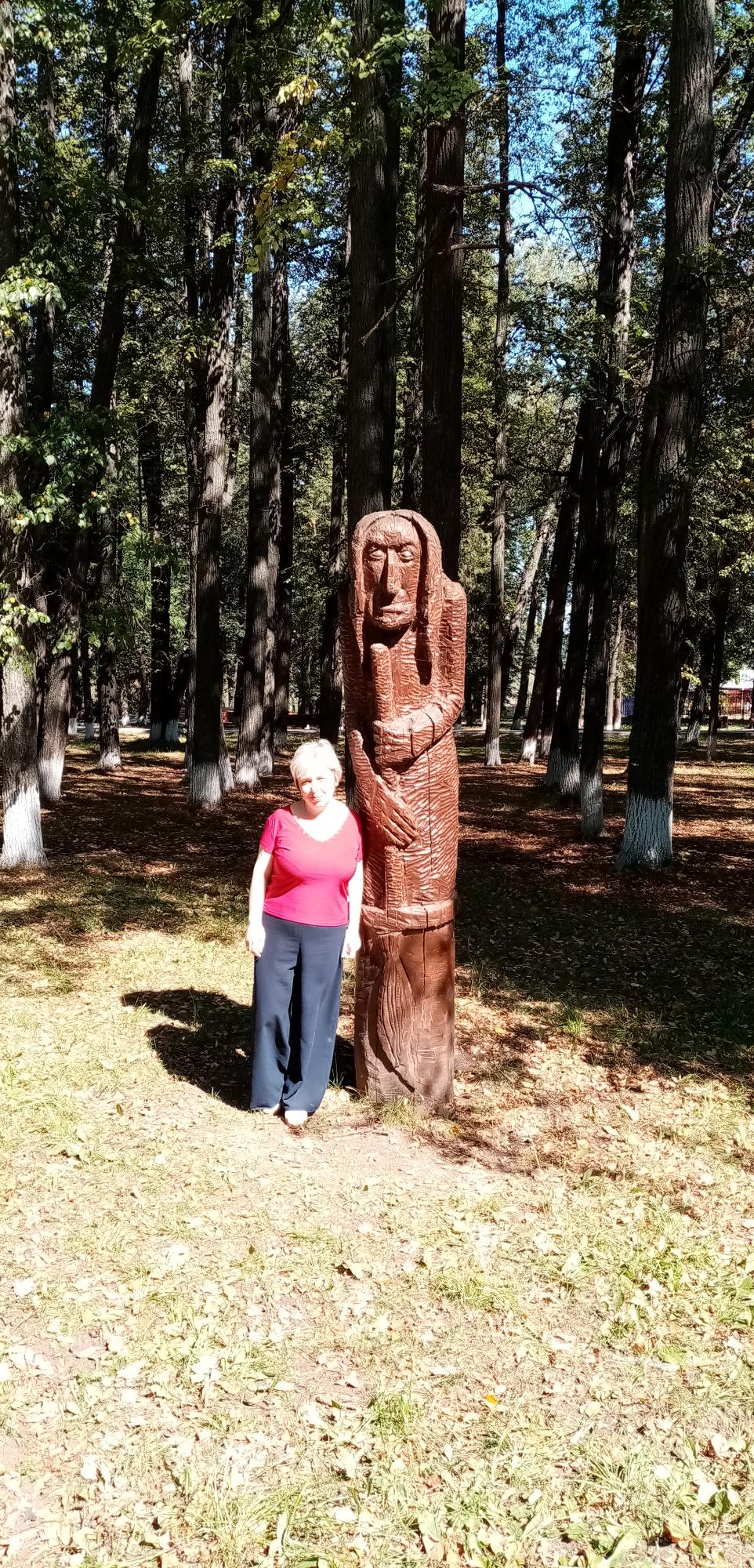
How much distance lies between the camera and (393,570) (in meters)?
5.15

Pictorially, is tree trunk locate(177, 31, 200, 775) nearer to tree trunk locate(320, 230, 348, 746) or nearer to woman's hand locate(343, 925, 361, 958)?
tree trunk locate(320, 230, 348, 746)

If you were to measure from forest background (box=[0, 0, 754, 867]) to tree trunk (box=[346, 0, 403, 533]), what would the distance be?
0.10 feet

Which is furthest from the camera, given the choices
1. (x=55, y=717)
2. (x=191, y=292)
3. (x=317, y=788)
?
(x=191, y=292)

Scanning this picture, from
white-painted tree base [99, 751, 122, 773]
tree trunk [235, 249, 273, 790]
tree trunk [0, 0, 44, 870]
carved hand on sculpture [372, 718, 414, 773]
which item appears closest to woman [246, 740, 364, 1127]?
carved hand on sculpture [372, 718, 414, 773]

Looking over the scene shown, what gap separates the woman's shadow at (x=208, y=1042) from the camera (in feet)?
19.6

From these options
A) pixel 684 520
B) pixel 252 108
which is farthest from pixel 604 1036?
pixel 252 108

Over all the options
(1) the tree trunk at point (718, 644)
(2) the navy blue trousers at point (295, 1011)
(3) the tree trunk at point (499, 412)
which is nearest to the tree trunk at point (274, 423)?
(3) the tree trunk at point (499, 412)

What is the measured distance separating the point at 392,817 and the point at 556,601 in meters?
13.5

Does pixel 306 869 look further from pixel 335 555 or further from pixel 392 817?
pixel 335 555

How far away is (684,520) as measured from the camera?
1066 cm

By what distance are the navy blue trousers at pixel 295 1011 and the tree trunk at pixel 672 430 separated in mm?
6447

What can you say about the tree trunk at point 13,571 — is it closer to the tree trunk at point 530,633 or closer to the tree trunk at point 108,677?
the tree trunk at point 108,677

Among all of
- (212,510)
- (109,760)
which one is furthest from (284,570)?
(212,510)

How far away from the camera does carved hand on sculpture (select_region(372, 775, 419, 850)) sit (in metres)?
5.32
